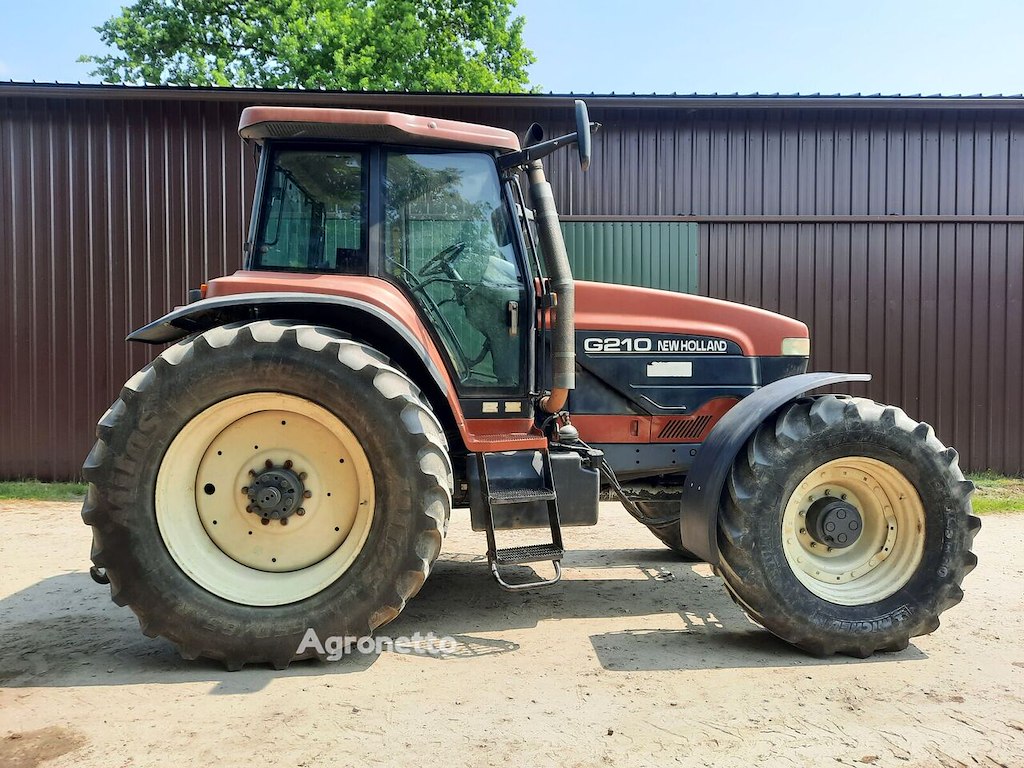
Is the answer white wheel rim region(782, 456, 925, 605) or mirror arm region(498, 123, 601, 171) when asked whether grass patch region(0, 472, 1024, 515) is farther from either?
mirror arm region(498, 123, 601, 171)

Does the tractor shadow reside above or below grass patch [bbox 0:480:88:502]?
below

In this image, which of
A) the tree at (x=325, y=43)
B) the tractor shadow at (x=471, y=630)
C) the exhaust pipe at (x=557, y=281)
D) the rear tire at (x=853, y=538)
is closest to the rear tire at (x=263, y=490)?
the tractor shadow at (x=471, y=630)

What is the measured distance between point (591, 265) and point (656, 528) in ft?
13.3

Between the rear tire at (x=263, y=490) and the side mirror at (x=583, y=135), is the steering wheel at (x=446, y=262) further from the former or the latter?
the side mirror at (x=583, y=135)

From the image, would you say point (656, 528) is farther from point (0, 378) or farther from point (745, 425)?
point (0, 378)

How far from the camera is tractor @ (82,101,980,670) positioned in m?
3.12

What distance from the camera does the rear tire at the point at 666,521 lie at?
448 centimetres

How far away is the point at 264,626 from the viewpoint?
3086 mm

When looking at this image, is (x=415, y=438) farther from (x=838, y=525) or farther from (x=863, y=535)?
(x=863, y=535)

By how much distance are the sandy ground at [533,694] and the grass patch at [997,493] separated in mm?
3322

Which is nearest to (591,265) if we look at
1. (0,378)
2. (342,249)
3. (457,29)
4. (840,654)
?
(342,249)

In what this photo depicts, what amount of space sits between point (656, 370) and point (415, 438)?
1685mm

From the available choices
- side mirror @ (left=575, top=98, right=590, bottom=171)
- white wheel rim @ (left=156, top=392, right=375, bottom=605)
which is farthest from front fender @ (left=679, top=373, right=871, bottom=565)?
white wheel rim @ (left=156, top=392, right=375, bottom=605)

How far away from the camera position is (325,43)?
18281 mm
